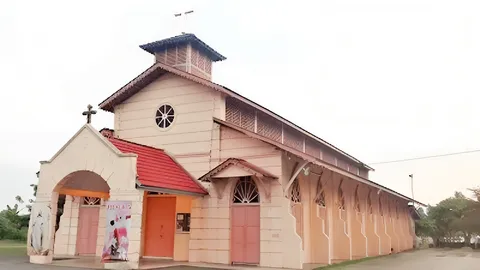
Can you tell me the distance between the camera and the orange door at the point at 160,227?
60.3ft

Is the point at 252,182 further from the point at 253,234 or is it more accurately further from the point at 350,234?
the point at 350,234

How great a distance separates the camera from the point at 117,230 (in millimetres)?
14047

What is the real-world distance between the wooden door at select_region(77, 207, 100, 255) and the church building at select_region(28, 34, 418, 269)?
0.15ft

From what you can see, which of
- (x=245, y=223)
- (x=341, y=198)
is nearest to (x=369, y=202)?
(x=341, y=198)

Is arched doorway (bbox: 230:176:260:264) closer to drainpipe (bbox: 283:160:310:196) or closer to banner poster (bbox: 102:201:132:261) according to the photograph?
drainpipe (bbox: 283:160:310:196)

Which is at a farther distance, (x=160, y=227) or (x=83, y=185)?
(x=160, y=227)

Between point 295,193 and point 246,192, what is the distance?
2.09 metres

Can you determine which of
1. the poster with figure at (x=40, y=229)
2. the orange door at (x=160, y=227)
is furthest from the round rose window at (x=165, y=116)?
the poster with figure at (x=40, y=229)

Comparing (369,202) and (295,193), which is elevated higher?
(369,202)

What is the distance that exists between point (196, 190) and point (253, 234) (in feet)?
9.20

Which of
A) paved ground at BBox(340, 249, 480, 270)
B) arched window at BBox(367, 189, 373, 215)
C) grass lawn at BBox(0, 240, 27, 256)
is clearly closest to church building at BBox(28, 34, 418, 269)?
paved ground at BBox(340, 249, 480, 270)

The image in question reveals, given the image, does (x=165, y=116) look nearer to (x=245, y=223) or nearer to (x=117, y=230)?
(x=245, y=223)

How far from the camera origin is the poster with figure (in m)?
15.5

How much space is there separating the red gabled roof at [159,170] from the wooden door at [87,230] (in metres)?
4.39
